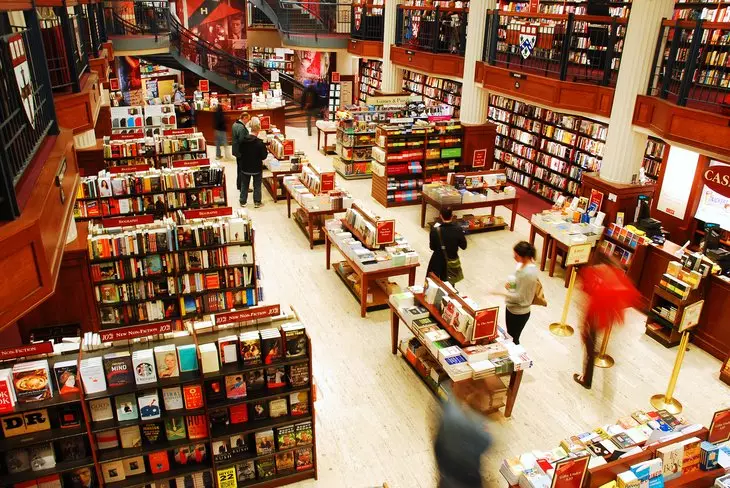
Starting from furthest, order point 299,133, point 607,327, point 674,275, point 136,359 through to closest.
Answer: point 299,133 < point 674,275 < point 607,327 < point 136,359

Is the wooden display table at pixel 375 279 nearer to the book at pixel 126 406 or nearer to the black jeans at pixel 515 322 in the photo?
the black jeans at pixel 515 322

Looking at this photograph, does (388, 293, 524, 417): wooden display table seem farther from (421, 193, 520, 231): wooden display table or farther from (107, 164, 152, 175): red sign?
(107, 164, 152, 175): red sign

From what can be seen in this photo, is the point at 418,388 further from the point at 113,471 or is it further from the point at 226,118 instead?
the point at 226,118

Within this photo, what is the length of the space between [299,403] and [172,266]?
296 centimetres

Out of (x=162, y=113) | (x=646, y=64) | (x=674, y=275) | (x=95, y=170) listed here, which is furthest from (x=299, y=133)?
(x=674, y=275)

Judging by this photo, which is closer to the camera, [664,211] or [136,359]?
[136,359]

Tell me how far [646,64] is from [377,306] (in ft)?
17.6

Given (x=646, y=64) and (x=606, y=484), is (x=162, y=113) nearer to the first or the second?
(x=646, y=64)

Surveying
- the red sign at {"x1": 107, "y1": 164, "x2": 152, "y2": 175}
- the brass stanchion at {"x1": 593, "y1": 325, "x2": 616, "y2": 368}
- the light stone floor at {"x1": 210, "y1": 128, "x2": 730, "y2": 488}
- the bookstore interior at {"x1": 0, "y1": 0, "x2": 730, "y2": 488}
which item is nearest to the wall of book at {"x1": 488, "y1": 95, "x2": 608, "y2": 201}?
the bookstore interior at {"x1": 0, "y1": 0, "x2": 730, "y2": 488}

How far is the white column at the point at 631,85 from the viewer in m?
8.02

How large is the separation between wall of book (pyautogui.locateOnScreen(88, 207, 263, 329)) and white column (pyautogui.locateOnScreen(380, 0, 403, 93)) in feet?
34.1

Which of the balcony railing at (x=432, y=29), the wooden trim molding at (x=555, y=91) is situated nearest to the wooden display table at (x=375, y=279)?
the wooden trim molding at (x=555, y=91)

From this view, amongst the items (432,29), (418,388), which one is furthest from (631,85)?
(432,29)

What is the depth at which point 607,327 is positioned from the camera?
6.16 m
